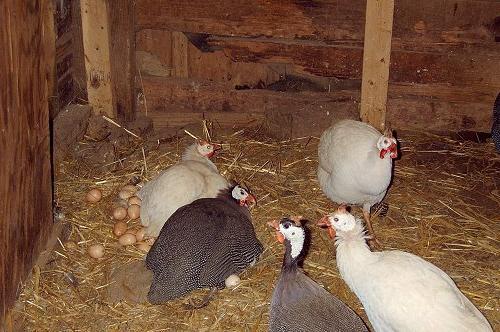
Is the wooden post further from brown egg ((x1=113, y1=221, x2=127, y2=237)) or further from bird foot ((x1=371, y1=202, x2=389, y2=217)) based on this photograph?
brown egg ((x1=113, y1=221, x2=127, y2=237))

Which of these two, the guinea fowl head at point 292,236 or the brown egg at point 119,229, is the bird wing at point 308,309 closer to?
the guinea fowl head at point 292,236

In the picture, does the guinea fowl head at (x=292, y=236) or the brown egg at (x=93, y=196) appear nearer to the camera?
the guinea fowl head at (x=292, y=236)

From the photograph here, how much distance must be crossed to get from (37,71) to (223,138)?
7.60ft

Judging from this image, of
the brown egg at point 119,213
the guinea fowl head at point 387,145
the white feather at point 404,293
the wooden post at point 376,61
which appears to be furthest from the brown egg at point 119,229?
the wooden post at point 376,61

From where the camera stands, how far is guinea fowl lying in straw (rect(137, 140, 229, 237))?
13.9 ft

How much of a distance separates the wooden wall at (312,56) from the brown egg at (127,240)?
68.0 inches

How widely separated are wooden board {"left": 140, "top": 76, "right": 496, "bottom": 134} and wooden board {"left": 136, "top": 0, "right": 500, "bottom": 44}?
457mm

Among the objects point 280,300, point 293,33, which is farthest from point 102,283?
point 293,33

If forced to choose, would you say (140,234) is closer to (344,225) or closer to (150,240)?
(150,240)

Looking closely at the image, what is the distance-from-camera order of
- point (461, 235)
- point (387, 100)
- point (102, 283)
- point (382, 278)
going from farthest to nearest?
point (387, 100) < point (461, 235) < point (102, 283) < point (382, 278)

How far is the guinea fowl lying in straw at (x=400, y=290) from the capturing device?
3.08m

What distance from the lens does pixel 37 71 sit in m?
3.55

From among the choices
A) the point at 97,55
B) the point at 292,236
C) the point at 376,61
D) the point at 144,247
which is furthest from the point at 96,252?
the point at 376,61

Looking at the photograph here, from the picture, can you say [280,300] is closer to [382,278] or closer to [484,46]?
[382,278]
